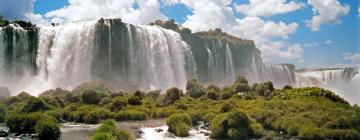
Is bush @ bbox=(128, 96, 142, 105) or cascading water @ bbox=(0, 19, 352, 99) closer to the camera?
bush @ bbox=(128, 96, 142, 105)

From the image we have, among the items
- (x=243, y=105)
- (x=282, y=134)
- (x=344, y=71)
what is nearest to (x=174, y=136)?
(x=282, y=134)

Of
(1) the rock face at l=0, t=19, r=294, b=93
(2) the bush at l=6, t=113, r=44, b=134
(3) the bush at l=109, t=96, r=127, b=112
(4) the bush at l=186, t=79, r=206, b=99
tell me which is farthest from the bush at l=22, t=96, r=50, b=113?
(1) the rock face at l=0, t=19, r=294, b=93

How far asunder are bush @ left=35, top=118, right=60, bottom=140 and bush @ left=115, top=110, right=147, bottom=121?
12797mm

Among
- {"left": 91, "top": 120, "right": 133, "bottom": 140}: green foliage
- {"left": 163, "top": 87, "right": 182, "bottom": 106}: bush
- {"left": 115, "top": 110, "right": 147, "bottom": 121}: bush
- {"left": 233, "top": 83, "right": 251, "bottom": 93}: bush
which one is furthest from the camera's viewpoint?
{"left": 233, "top": 83, "right": 251, "bottom": 93}: bush

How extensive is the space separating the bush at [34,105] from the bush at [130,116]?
7.19m

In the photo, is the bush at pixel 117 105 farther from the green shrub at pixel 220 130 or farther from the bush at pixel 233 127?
the bush at pixel 233 127

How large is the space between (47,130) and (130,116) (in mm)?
14115

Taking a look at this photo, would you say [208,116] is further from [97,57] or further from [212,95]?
[97,57]

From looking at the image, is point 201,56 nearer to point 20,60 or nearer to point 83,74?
point 83,74

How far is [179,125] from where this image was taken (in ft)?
93.1

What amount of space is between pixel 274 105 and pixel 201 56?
61806mm

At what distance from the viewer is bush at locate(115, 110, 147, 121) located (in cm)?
3822

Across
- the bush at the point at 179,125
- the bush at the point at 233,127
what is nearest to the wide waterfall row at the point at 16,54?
the bush at the point at 179,125

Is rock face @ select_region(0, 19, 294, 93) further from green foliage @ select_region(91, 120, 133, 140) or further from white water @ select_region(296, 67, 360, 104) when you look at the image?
green foliage @ select_region(91, 120, 133, 140)
